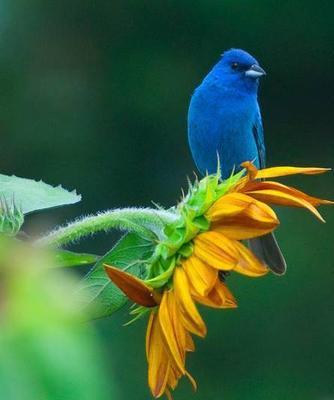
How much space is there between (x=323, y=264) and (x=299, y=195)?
3468 millimetres

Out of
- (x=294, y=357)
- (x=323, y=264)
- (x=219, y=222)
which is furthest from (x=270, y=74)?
(x=219, y=222)

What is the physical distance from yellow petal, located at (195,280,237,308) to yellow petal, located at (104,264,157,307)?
0.07ft

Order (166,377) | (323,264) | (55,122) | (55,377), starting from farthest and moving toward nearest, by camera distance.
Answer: (323,264), (55,122), (166,377), (55,377)

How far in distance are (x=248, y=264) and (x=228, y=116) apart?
1.13 m

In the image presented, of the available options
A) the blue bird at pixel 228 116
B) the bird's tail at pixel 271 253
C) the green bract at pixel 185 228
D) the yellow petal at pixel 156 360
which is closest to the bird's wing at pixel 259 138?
the blue bird at pixel 228 116

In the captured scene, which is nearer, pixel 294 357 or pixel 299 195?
pixel 299 195

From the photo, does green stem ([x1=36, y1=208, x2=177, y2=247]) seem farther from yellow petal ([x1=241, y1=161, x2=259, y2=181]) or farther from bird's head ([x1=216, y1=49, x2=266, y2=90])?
bird's head ([x1=216, y1=49, x2=266, y2=90])

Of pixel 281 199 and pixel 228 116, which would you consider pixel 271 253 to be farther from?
pixel 228 116

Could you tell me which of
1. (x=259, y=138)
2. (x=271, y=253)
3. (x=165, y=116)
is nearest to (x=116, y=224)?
(x=271, y=253)

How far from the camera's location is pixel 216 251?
1.66 feet

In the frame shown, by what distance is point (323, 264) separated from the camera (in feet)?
13.0

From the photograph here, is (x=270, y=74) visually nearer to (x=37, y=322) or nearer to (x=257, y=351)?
(x=257, y=351)

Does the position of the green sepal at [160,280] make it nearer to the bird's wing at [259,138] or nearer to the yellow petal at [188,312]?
the yellow petal at [188,312]

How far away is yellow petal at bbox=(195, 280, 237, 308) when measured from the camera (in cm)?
49
